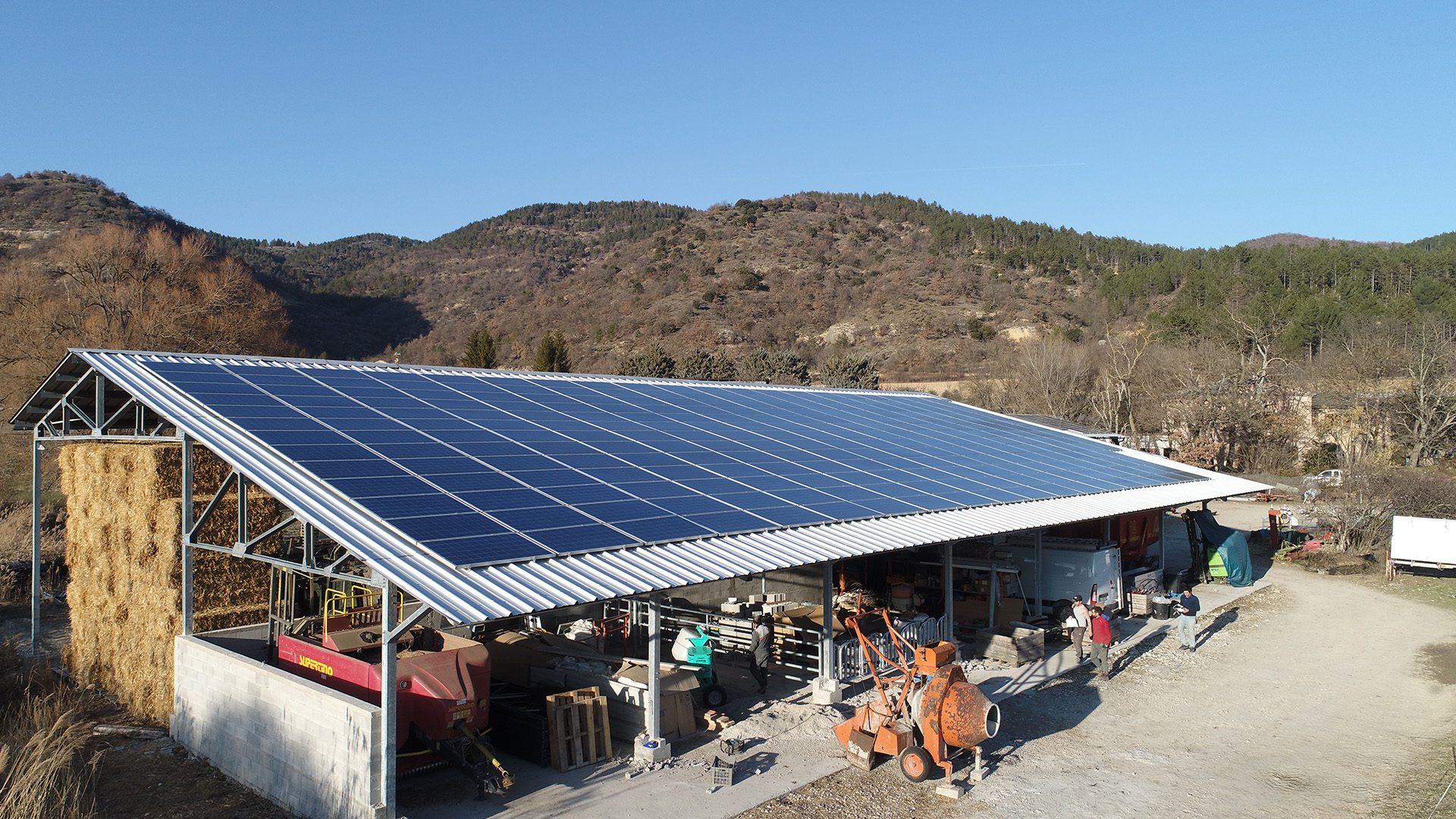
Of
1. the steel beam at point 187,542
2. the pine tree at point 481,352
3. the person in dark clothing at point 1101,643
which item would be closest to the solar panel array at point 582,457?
the steel beam at point 187,542

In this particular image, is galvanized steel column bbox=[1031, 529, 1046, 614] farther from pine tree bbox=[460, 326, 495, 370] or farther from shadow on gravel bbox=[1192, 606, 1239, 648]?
pine tree bbox=[460, 326, 495, 370]

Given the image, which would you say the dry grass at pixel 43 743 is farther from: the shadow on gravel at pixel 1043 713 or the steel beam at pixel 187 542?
the shadow on gravel at pixel 1043 713

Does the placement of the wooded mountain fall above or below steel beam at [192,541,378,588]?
above

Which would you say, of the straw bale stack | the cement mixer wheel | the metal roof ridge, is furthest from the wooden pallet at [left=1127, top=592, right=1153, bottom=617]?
the straw bale stack

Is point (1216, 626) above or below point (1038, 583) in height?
below

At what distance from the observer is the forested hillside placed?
61.9 meters

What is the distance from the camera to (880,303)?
354 feet

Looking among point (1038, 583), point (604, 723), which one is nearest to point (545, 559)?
point (604, 723)

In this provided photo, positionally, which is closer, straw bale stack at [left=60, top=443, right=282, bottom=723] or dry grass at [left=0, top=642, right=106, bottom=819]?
dry grass at [left=0, top=642, right=106, bottom=819]

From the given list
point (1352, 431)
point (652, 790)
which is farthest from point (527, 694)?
point (1352, 431)

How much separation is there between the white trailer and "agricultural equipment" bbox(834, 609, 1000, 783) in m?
25.9

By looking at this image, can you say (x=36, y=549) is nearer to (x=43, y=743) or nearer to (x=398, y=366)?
(x=398, y=366)

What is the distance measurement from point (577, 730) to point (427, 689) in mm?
2124

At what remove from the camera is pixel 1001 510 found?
18.7 metres
